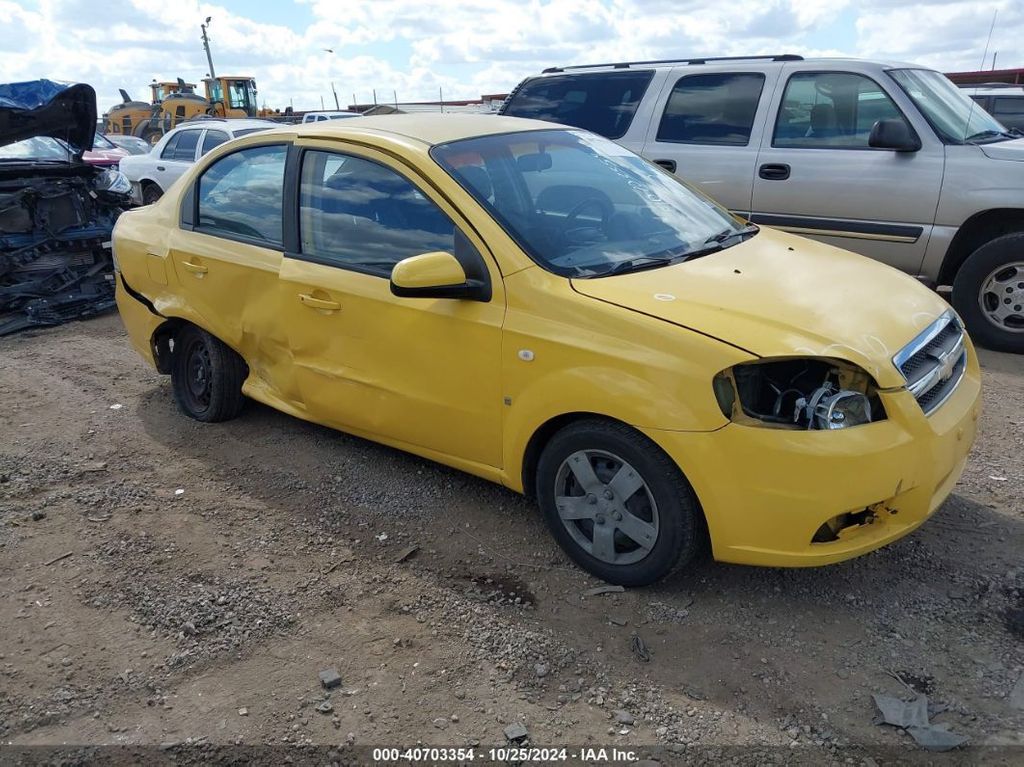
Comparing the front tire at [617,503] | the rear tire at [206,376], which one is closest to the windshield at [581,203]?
the front tire at [617,503]

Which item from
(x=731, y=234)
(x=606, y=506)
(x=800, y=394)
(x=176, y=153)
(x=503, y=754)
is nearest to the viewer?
(x=503, y=754)

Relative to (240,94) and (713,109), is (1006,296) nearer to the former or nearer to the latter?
(713,109)

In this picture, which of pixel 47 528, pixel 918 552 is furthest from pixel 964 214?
pixel 47 528

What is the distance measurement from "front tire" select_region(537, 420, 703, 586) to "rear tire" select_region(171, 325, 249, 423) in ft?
7.60

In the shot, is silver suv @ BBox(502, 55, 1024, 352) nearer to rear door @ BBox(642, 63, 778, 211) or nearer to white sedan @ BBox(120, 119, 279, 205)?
rear door @ BBox(642, 63, 778, 211)

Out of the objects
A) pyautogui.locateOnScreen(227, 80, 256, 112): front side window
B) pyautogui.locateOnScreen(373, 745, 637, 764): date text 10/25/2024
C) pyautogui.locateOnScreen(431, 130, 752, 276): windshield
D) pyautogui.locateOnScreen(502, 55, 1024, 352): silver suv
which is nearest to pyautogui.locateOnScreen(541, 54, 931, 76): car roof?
pyautogui.locateOnScreen(502, 55, 1024, 352): silver suv

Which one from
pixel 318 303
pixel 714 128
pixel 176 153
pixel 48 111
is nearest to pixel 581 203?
pixel 318 303

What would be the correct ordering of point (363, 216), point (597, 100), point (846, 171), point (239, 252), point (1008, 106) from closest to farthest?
point (363, 216) < point (239, 252) < point (846, 171) < point (597, 100) < point (1008, 106)

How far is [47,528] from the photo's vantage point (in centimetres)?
390

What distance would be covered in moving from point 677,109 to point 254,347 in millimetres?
4222

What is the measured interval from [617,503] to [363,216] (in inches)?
68.6

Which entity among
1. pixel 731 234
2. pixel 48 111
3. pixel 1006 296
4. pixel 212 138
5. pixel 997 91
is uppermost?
pixel 997 91

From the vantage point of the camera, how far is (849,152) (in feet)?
20.5

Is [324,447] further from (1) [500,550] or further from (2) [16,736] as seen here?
(2) [16,736]
